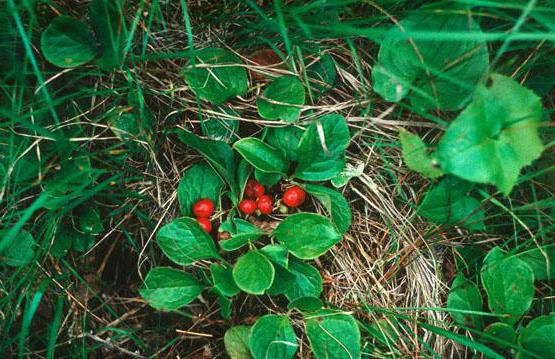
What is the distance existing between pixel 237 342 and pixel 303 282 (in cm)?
35

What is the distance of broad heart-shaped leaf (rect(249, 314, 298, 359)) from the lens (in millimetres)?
1897

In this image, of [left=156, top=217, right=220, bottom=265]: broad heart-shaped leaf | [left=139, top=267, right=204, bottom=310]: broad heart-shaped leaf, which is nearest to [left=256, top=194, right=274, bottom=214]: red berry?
[left=156, top=217, right=220, bottom=265]: broad heart-shaped leaf

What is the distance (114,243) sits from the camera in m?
2.08

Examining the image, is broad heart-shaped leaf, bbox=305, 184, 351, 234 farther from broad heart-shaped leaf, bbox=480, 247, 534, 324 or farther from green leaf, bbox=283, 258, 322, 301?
broad heart-shaped leaf, bbox=480, 247, 534, 324

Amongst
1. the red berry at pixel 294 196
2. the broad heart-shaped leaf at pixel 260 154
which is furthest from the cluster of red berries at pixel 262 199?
the broad heart-shaped leaf at pixel 260 154

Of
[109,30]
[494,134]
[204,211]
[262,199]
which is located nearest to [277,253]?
[262,199]

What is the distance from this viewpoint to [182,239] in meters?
1.92

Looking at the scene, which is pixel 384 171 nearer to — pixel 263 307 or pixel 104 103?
pixel 263 307

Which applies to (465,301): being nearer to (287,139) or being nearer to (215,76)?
(287,139)

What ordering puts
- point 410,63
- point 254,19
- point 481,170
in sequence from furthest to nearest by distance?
1. point 254,19
2. point 410,63
3. point 481,170

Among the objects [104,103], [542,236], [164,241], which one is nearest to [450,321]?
[542,236]

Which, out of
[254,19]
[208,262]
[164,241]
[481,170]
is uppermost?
[254,19]

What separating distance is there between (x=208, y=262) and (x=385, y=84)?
3.29 ft

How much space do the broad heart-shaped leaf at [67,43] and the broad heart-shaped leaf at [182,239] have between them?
72cm
